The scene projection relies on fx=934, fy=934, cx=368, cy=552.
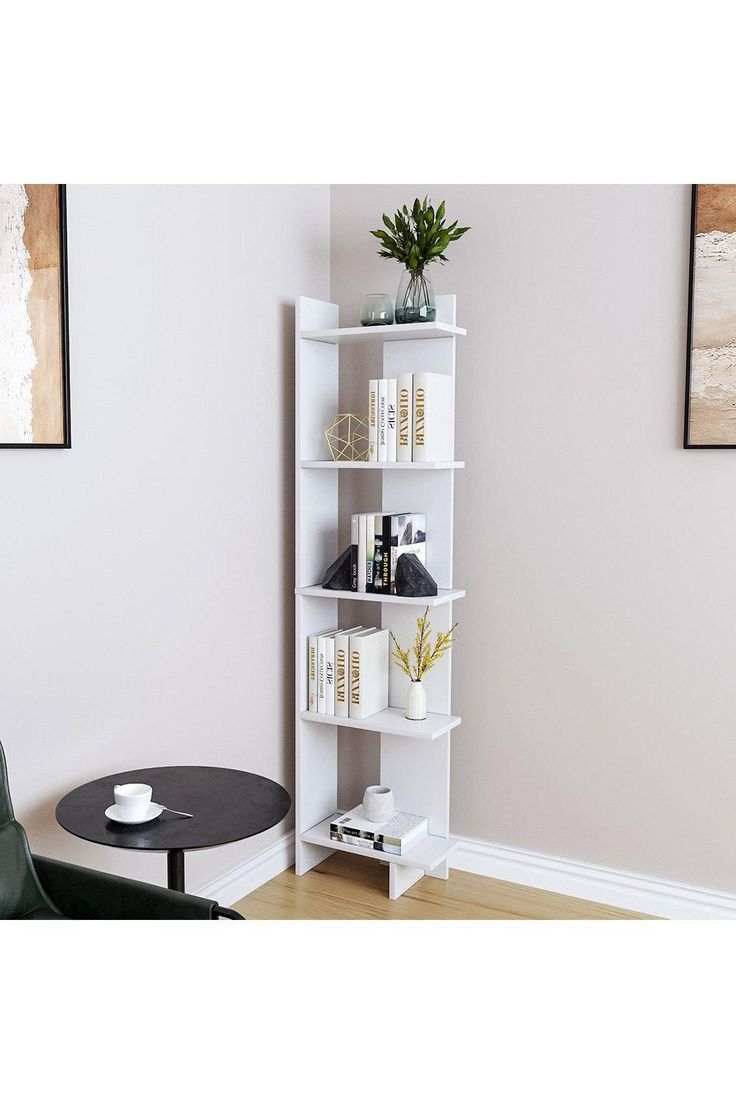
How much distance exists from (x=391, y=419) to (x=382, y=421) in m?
0.03

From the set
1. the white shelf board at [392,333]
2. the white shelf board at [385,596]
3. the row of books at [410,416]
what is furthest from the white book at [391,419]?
the white shelf board at [385,596]

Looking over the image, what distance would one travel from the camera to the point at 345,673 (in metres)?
2.79

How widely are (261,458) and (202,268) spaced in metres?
0.57

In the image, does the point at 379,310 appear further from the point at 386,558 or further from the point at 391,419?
the point at 386,558

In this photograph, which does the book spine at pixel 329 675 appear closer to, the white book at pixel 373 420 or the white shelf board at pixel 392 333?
the white book at pixel 373 420

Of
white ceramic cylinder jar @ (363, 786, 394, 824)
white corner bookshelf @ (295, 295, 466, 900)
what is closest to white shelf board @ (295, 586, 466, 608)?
white corner bookshelf @ (295, 295, 466, 900)

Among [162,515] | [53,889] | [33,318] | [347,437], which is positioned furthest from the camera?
[347,437]

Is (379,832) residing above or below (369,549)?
below

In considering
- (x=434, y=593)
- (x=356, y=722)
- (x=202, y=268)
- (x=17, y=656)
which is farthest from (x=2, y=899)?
(x=202, y=268)

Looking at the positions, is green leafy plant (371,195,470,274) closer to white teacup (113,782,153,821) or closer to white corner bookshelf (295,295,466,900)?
white corner bookshelf (295,295,466,900)

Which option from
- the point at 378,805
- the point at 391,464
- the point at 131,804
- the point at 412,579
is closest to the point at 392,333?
the point at 391,464

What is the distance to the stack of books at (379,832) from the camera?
2723mm

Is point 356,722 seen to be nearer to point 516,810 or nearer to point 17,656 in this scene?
point 516,810

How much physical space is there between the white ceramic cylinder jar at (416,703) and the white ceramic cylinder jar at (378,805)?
252mm
